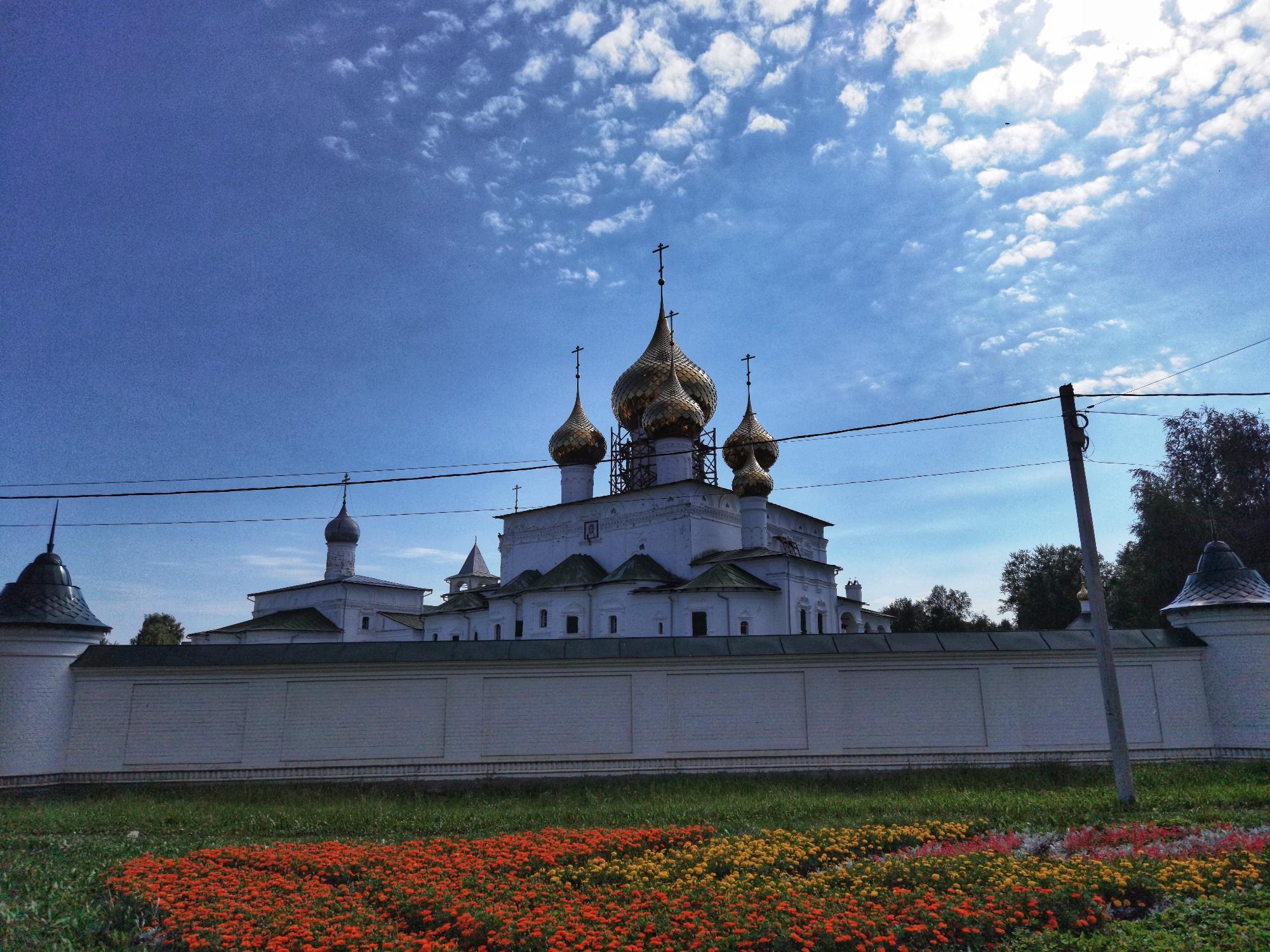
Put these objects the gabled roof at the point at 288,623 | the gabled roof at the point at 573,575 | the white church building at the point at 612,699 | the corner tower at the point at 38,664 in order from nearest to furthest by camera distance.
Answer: the corner tower at the point at 38,664, the white church building at the point at 612,699, the gabled roof at the point at 573,575, the gabled roof at the point at 288,623

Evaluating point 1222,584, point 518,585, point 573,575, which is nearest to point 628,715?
point 1222,584

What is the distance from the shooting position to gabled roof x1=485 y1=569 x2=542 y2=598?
93.2 feet

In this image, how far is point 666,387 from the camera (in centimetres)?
3103

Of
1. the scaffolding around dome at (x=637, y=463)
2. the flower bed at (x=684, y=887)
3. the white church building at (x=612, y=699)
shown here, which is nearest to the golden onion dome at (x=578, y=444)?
the scaffolding around dome at (x=637, y=463)

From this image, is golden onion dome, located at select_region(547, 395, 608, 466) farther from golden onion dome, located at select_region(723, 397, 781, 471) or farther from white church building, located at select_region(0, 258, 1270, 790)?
white church building, located at select_region(0, 258, 1270, 790)

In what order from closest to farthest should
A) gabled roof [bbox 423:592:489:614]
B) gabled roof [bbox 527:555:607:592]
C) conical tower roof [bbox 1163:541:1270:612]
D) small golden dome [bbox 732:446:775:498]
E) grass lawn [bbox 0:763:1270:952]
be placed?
grass lawn [bbox 0:763:1270:952] → conical tower roof [bbox 1163:541:1270:612] → gabled roof [bbox 527:555:607:592] → small golden dome [bbox 732:446:775:498] → gabled roof [bbox 423:592:489:614]

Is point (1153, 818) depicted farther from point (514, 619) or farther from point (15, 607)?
point (514, 619)

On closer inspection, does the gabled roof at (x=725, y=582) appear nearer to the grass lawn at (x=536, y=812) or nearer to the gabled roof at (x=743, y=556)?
the gabled roof at (x=743, y=556)

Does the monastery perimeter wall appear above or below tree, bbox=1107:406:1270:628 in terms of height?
below

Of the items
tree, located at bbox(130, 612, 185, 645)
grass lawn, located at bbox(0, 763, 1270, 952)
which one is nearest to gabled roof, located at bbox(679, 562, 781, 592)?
grass lawn, located at bbox(0, 763, 1270, 952)

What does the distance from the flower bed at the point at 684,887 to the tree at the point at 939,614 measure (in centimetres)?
4164

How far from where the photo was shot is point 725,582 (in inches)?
956

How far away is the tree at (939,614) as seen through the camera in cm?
5328

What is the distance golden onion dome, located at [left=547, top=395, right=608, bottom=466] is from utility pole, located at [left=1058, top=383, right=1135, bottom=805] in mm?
23244
